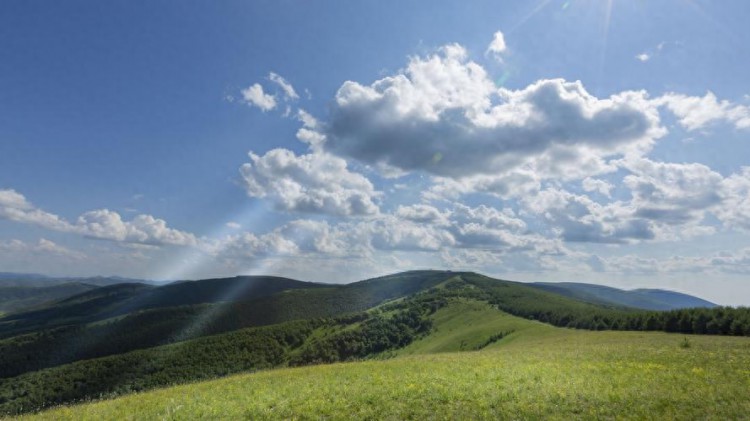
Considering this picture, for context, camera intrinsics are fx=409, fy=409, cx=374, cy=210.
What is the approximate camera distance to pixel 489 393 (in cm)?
2119

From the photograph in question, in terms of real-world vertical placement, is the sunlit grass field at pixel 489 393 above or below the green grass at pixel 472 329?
above

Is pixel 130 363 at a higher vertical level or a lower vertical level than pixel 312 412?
lower

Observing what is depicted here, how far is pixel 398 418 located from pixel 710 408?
542 inches

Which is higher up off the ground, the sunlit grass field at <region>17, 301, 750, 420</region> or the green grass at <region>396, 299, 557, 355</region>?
the sunlit grass field at <region>17, 301, 750, 420</region>

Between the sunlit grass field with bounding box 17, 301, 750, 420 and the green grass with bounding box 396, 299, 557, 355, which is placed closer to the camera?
the sunlit grass field with bounding box 17, 301, 750, 420

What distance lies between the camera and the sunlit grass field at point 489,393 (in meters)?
18.8

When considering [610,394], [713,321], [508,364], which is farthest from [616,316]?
[610,394]

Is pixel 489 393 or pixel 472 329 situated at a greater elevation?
pixel 489 393

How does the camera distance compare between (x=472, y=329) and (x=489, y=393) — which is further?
(x=472, y=329)

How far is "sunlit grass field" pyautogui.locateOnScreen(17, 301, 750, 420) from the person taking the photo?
18812 millimetres

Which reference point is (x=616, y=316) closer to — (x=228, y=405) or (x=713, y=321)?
(x=713, y=321)

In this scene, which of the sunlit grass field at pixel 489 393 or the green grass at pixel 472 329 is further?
the green grass at pixel 472 329

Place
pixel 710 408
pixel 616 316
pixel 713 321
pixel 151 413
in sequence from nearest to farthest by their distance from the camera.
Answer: pixel 710 408
pixel 151 413
pixel 713 321
pixel 616 316

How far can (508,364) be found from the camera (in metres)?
29.6
